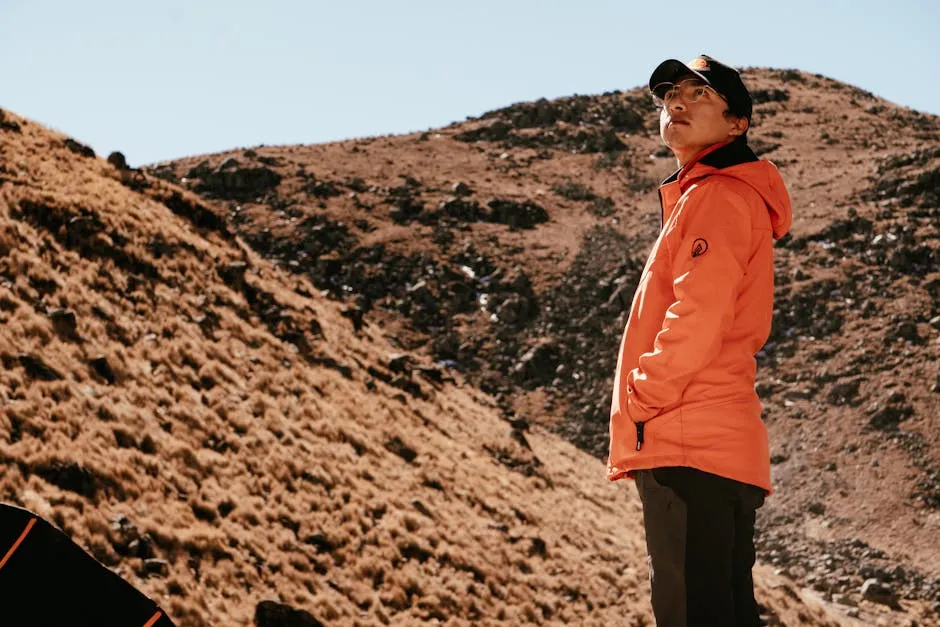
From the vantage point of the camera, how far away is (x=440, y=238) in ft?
138

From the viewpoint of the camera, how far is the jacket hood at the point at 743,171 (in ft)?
11.0

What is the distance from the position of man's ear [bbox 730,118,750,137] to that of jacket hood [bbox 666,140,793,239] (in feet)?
0.16

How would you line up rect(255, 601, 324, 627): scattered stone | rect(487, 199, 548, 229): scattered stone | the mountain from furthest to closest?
rect(487, 199, 548, 229): scattered stone < the mountain < rect(255, 601, 324, 627): scattered stone

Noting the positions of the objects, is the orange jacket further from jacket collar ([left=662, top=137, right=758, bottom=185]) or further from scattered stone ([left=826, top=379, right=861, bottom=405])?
scattered stone ([left=826, top=379, right=861, bottom=405])

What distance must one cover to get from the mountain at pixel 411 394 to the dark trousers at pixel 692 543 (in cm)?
668

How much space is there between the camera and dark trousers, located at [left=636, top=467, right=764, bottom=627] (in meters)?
3.10

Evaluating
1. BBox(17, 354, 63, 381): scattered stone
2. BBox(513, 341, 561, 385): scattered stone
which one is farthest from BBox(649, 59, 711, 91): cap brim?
BBox(513, 341, 561, 385): scattered stone

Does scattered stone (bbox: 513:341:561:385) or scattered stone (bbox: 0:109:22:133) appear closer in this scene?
scattered stone (bbox: 0:109:22:133)

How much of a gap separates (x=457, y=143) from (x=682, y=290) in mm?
57382

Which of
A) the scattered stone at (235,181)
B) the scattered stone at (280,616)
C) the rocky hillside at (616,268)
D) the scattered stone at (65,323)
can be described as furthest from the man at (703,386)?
the scattered stone at (235,181)

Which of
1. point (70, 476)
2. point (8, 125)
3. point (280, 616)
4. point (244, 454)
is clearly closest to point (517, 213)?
point (8, 125)

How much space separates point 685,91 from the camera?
3482 mm

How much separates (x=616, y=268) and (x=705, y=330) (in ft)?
114

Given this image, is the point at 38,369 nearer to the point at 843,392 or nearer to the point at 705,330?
the point at 705,330
